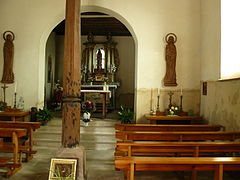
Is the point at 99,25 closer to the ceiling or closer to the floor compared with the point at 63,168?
closer to the ceiling

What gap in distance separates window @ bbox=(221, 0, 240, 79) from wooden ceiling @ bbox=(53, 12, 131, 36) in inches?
216

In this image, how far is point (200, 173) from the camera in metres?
4.54

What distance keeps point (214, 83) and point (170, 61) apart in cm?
157

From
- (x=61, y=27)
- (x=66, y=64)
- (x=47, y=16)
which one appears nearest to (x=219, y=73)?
(x=66, y=64)

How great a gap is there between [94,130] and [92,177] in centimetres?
281

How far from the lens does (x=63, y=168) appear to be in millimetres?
3564

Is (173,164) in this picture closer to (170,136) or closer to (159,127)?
(170,136)

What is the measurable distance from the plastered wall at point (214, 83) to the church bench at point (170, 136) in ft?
2.25

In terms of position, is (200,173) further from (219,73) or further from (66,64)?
(66,64)

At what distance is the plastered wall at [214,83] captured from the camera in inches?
202

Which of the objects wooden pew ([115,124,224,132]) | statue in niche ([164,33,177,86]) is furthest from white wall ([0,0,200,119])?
wooden pew ([115,124,224,132])

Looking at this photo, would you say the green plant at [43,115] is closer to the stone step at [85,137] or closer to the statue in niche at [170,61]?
the stone step at [85,137]

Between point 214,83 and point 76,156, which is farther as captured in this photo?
point 214,83

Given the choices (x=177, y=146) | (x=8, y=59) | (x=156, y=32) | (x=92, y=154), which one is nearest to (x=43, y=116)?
(x=8, y=59)
